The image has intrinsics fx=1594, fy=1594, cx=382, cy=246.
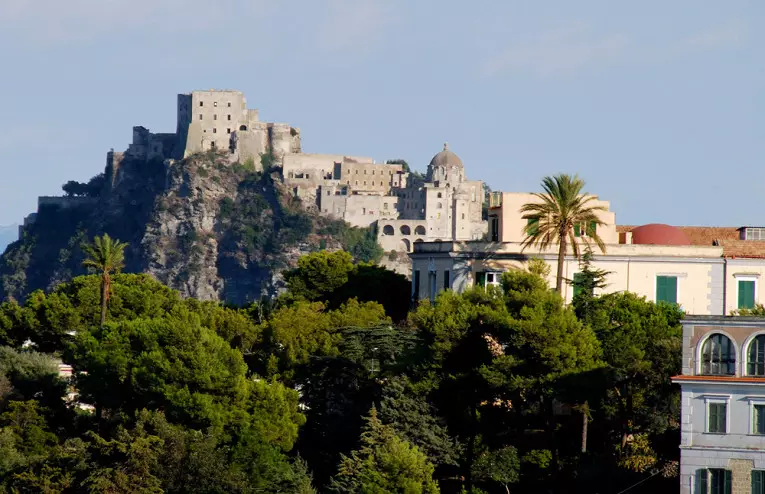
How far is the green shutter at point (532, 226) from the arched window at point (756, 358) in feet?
66.7

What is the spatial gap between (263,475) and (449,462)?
6.62 meters

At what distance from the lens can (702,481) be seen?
47344mm

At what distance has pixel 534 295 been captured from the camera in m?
60.2

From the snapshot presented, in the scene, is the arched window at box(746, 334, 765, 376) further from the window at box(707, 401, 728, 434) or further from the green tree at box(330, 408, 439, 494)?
the green tree at box(330, 408, 439, 494)

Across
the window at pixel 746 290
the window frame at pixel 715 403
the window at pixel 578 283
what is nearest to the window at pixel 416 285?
the window at pixel 578 283

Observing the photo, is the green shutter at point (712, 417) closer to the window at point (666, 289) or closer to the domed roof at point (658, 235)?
the window at point (666, 289)

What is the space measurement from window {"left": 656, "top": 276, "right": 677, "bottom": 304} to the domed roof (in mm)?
3348

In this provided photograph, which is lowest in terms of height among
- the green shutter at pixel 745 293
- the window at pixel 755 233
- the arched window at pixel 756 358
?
the arched window at pixel 756 358

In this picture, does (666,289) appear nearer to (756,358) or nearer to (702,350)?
(702,350)

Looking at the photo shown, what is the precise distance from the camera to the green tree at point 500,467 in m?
55.0

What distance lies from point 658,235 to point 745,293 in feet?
20.1

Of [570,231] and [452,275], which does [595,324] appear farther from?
[452,275]

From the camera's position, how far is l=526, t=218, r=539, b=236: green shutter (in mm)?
67750

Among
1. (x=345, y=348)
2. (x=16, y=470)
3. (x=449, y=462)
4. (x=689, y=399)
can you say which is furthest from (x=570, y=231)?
(x=16, y=470)
